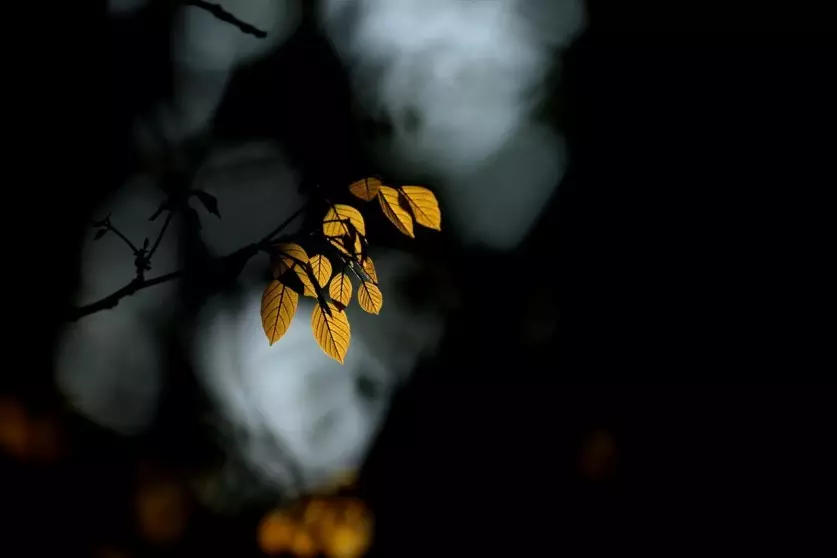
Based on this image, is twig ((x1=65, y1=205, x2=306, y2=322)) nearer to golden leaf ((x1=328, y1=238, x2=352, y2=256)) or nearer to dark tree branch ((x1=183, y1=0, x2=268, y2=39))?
golden leaf ((x1=328, y1=238, x2=352, y2=256))

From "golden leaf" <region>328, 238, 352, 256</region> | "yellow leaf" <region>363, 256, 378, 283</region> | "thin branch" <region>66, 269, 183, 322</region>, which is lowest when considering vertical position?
"thin branch" <region>66, 269, 183, 322</region>

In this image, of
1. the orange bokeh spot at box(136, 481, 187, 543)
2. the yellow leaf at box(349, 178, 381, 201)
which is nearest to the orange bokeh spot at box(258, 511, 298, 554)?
the orange bokeh spot at box(136, 481, 187, 543)

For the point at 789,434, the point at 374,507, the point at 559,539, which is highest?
the point at 789,434

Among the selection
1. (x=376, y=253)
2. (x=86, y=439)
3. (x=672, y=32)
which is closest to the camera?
(x=86, y=439)

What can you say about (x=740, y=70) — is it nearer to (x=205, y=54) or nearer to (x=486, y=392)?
(x=486, y=392)

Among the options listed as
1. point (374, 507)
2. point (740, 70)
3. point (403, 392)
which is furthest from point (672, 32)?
point (374, 507)

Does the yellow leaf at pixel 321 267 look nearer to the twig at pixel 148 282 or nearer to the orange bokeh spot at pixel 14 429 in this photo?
the twig at pixel 148 282

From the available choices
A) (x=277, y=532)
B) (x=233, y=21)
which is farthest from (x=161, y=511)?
(x=233, y=21)
